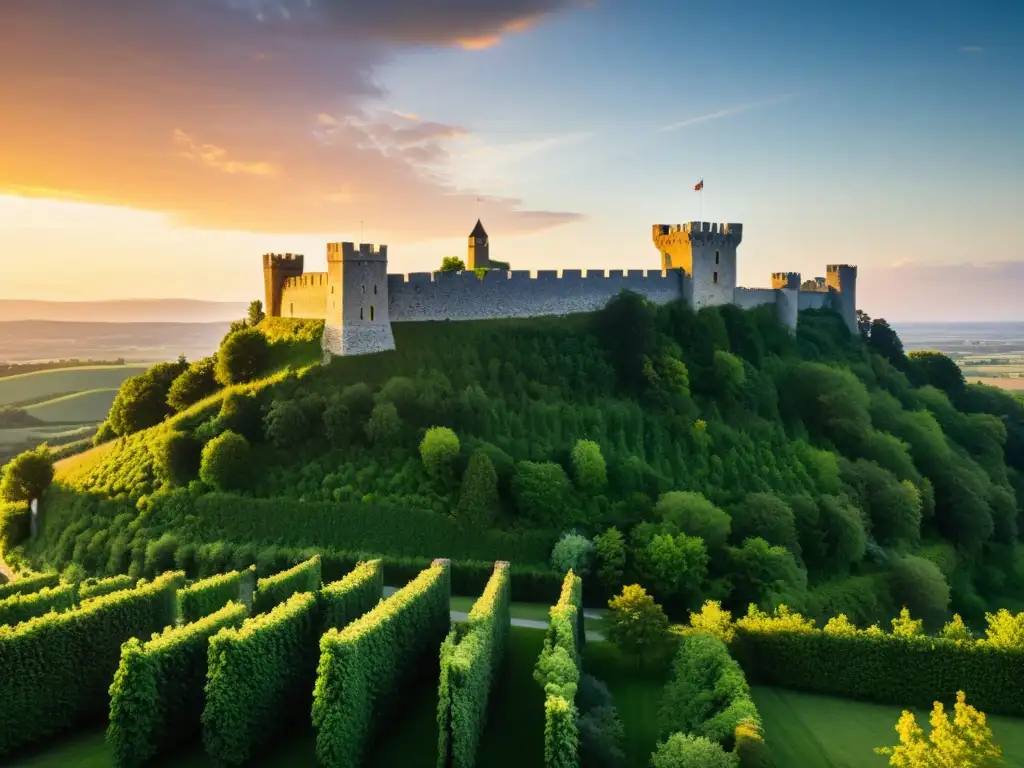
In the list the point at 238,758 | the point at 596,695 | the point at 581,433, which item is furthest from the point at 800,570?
the point at 238,758

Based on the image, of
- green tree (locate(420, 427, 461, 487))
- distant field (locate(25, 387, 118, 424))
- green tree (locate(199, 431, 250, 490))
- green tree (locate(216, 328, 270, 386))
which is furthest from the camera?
distant field (locate(25, 387, 118, 424))

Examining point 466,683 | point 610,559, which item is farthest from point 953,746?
point 610,559

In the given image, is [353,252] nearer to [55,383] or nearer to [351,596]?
[351,596]

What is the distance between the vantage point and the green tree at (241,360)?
50531 millimetres

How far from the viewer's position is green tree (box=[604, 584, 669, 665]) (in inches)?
1195

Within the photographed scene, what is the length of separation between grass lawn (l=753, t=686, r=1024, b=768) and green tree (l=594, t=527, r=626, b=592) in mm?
10155

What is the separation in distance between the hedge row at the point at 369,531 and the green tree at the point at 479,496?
1.67 ft

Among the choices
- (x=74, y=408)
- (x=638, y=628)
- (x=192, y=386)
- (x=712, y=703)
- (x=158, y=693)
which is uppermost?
(x=192, y=386)

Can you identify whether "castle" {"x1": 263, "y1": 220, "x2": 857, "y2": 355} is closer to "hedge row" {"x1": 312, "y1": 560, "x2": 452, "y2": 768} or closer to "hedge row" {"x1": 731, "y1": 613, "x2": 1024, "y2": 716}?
"hedge row" {"x1": 312, "y1": 560, "x2": 452, "y2": 768}

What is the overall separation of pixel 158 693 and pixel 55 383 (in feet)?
234

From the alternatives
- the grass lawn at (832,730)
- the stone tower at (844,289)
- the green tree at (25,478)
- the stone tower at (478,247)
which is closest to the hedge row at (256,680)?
the grass lawn at (832,730)

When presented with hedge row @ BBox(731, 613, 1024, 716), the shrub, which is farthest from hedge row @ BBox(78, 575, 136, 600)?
hedge row @ BBox(731, 613, 1024, 716)

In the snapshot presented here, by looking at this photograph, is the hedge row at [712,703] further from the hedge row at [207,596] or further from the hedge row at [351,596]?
the hedge row at [207,596]

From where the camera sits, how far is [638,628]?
3039cm
